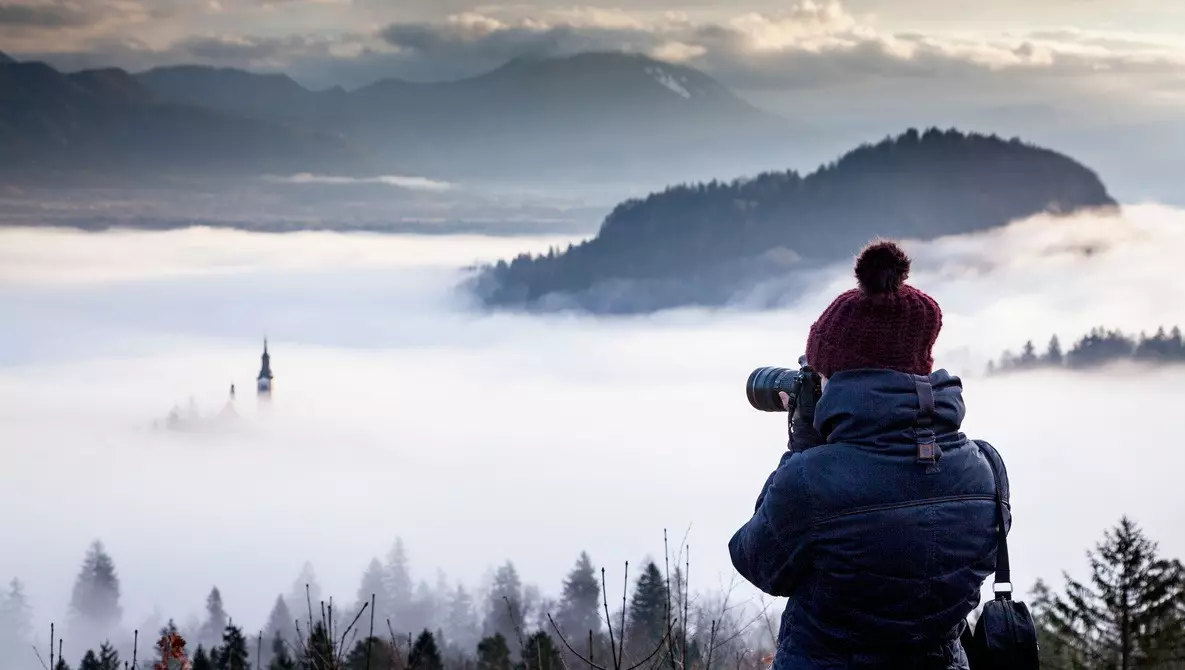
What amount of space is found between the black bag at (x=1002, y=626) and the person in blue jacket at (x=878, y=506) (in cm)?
3

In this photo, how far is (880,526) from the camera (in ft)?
7.27

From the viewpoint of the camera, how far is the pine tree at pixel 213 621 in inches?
3105

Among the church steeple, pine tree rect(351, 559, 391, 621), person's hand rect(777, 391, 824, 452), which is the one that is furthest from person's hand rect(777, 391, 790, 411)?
the church steeple

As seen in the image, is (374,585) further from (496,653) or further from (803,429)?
(803,429)

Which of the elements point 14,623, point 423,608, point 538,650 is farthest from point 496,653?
point 14,623

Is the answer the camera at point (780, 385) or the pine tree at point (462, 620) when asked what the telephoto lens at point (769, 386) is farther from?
the pine tree at point (462, 620)

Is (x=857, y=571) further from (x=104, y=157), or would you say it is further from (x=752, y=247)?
(x=104, y=157)

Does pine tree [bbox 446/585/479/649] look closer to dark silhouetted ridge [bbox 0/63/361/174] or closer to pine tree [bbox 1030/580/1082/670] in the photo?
pine tree [bbox 1030/580/1082/670]

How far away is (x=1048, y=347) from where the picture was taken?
13825cm

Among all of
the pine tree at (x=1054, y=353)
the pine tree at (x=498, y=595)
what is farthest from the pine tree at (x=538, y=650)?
the pine tree at (x=1054, y=353)

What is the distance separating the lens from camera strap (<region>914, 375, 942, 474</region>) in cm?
222

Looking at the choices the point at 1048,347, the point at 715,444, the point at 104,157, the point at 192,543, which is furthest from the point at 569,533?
the point at 104,157

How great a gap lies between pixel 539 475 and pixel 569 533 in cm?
3496

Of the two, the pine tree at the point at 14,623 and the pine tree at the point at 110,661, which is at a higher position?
the pine tree at the point at 110,661
